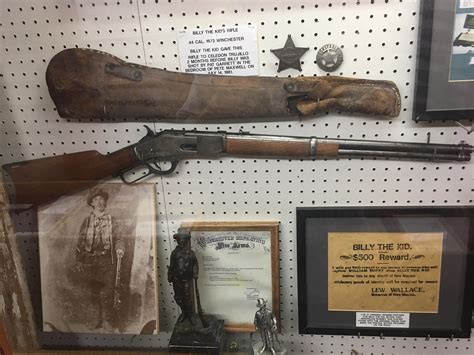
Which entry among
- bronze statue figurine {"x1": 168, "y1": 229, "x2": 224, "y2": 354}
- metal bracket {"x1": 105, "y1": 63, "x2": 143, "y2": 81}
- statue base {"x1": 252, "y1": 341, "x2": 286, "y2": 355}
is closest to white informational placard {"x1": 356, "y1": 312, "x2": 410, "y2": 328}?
statue base {"x1": 252, "y1": 341, "x2": 286, "y2": 355}

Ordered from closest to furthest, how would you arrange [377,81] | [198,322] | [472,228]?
[377,81] → [472,228] → [198,322]

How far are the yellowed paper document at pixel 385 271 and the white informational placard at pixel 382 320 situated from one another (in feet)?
0.06

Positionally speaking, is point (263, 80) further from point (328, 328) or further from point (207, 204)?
point (328, 328)

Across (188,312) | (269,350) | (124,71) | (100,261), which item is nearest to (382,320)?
(269,350)

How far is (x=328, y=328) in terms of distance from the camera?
1.25 m

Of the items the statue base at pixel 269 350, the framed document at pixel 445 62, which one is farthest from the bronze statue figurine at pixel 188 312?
the framed document at pixel 445 62

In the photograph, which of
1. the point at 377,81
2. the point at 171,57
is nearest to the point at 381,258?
the point at 377,81

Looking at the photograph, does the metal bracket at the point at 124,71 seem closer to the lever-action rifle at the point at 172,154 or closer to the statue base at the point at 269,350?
the lever-action rifle at the point at 172,154

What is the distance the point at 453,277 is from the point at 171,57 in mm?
999

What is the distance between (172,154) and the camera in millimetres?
1098

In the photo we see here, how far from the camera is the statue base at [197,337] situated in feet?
3.93

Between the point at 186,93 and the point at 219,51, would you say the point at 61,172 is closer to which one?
the point at 186,93

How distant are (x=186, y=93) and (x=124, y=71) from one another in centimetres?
17

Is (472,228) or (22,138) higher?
(22,138)
